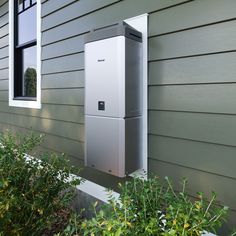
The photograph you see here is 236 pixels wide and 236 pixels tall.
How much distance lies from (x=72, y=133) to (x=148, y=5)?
5.25 ft

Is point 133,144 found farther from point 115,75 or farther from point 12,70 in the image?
point 12,70

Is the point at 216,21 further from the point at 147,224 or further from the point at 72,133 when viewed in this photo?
the point at 72,133

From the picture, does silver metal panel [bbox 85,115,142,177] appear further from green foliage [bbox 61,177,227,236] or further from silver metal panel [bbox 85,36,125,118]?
green foliage [bbox 61,177,227,236]

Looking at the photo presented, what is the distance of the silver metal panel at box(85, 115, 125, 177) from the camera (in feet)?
7.35

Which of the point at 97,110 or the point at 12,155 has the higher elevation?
the point at 97,110

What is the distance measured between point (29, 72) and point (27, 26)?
65 centimetres

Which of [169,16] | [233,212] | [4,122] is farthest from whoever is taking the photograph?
[4,122]

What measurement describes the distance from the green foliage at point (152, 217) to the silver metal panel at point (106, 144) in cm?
59

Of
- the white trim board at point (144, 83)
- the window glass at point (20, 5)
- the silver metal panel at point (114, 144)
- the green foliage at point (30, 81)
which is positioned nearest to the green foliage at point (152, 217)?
the silver metal panel at point (114, 144)

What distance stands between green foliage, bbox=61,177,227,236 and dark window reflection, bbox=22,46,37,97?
302 cm

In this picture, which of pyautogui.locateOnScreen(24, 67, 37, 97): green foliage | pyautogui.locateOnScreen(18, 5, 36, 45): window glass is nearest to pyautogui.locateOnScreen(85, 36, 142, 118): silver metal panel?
pyautogui.locateOnScreen(24, 67, 37, 97): green foliage

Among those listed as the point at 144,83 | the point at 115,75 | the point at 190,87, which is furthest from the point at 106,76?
the point at 190,87

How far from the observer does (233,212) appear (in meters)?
1.79

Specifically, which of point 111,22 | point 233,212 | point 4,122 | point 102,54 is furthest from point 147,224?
point 4,122
